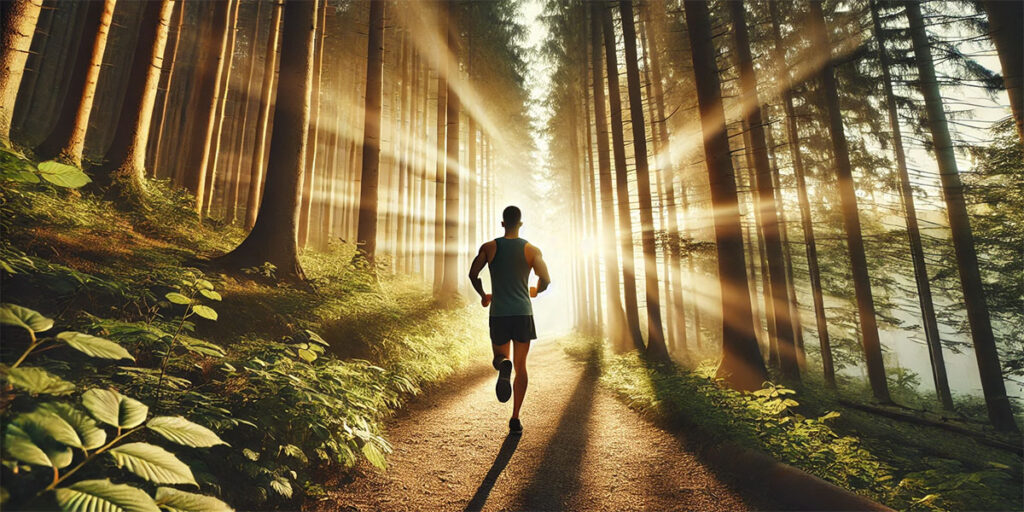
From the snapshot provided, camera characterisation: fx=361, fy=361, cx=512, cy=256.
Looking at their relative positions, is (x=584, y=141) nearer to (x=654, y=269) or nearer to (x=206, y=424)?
(x=654, y=269)

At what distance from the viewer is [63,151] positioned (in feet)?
20.5

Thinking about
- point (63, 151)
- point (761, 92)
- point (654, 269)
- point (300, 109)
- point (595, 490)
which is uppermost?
point (761, 92)

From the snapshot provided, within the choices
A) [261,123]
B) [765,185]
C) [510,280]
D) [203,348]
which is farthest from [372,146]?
[765,185]

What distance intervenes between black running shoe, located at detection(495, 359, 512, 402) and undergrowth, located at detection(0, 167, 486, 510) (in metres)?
1.33

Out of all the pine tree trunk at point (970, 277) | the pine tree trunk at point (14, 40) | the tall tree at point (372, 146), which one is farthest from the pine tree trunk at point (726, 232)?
the pine tree trunk at point (14, 40)

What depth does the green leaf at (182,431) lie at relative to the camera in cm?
141

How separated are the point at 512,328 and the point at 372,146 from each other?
23.8 ft

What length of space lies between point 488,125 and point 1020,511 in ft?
69.6

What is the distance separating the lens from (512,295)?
4383 millimetres

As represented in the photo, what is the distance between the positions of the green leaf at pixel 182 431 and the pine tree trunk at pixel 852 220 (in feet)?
46.0

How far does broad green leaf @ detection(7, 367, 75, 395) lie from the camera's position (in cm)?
114

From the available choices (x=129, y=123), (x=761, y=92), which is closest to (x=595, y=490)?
(x=129, y=123)

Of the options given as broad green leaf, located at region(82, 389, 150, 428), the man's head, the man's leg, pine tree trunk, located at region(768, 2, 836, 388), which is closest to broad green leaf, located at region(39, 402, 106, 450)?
broad green leaf, located at region(82, 389, 150, 428)

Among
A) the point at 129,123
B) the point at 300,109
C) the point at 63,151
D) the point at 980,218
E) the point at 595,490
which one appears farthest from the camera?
the point at 980,218
